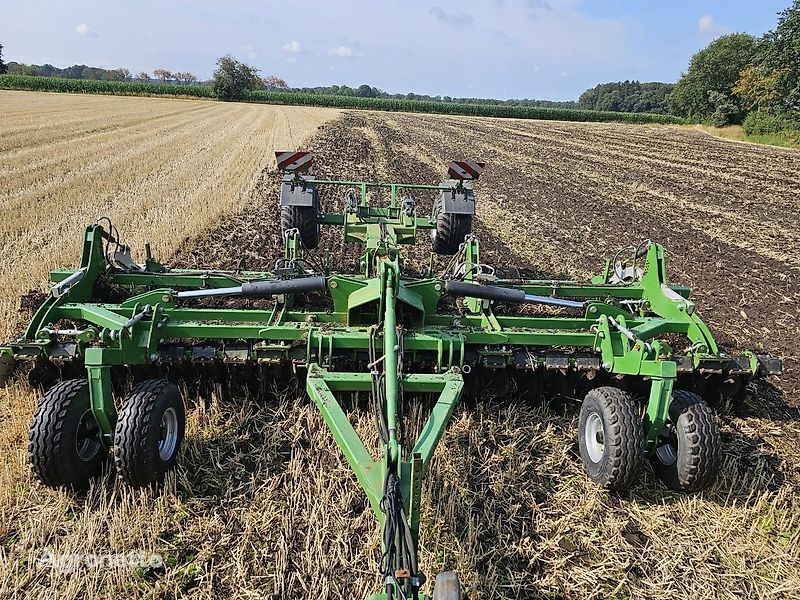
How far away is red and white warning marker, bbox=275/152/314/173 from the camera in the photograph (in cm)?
742

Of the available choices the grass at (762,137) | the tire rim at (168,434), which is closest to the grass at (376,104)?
the grass at (762,137)

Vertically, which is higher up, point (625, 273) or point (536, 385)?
point (625, 273)

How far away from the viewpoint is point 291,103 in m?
68.4

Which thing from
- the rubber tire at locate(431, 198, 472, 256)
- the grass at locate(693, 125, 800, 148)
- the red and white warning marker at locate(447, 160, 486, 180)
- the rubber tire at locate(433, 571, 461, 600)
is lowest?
the rubber tire at locate(433, 571, 461, 600)

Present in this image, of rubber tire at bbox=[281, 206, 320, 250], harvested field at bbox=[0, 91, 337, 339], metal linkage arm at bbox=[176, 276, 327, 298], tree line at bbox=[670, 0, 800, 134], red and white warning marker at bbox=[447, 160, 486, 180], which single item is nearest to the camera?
metal linkage arm at bbox=[176, 276, 327, 298]

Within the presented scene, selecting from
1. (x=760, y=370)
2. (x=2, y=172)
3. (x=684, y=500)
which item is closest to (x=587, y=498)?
(x=684, y=500)

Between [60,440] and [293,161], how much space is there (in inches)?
195

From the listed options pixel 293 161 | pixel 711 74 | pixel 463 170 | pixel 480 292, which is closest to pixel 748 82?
pixel 711 74

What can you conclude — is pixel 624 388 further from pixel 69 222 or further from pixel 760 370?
pixel 69 222

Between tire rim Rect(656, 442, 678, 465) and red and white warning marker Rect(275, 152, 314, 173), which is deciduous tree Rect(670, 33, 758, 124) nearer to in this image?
red and white warning marker Rect(275, 152, 314, 173)

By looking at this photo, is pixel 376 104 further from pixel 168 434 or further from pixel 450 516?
pixel 450 516

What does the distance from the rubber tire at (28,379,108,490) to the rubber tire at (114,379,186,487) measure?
0.25 meters

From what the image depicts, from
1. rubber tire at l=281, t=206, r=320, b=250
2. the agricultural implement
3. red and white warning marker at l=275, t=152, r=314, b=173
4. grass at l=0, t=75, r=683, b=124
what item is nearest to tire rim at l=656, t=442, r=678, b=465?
the agricultural implement

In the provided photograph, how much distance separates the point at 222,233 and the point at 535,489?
23.0 feet
